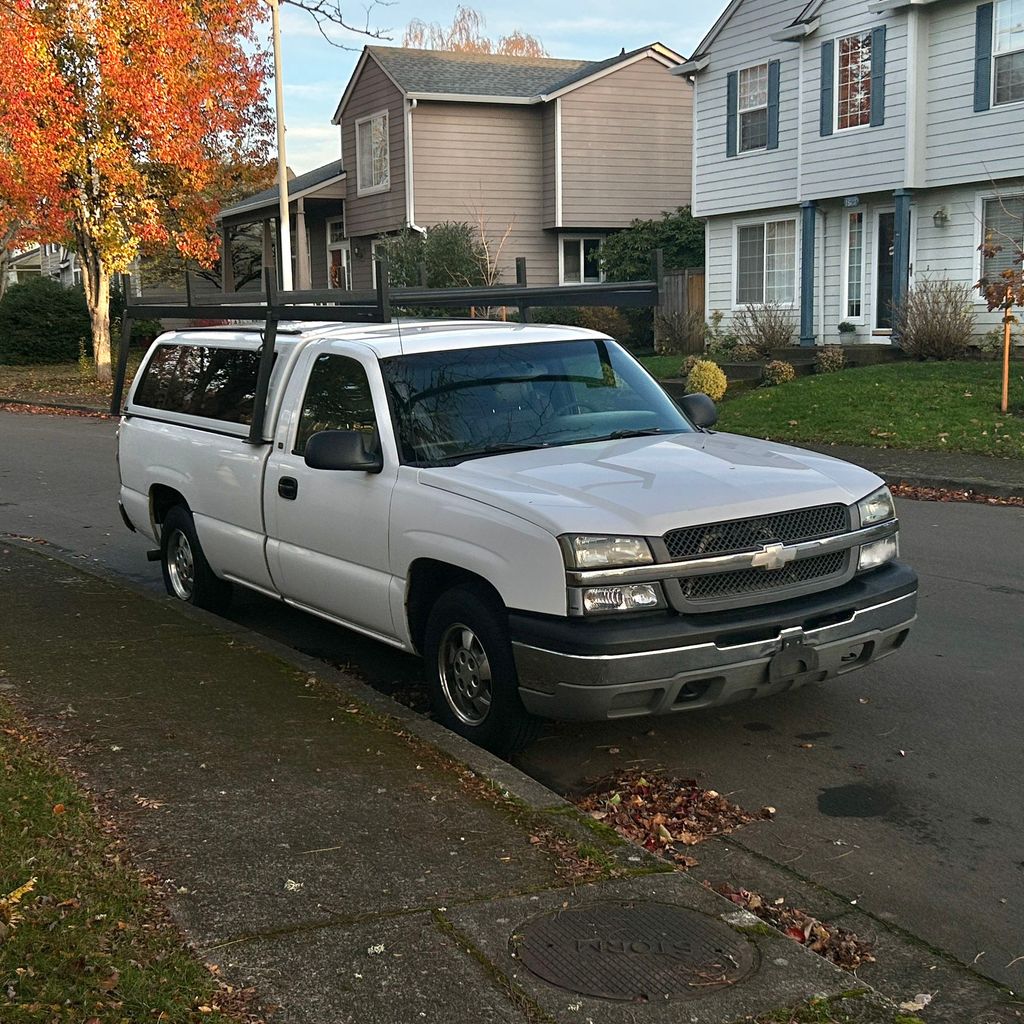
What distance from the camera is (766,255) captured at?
2681 cm

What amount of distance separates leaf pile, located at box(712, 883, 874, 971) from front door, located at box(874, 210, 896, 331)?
21109mm

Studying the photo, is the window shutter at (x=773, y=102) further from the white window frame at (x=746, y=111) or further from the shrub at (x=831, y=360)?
the shrub at (x=831, y=360)

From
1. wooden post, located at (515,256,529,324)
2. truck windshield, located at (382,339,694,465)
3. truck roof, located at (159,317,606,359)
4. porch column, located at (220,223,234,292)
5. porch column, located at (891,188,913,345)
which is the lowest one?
truck windshield, located at (382,339,694,465)

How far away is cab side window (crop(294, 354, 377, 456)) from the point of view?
6434 millimetres

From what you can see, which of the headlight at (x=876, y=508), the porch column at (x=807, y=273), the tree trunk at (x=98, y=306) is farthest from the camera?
the tree trunk at (x=98, y=306)

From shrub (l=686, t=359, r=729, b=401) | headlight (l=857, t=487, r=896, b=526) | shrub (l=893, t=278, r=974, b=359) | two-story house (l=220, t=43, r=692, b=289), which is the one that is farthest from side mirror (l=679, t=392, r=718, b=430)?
two-story house (l=220, t=43, r=692, b=289)

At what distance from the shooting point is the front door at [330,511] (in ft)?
20.1

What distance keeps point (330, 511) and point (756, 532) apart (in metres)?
2.24

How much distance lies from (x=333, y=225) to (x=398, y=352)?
34669 millimetres

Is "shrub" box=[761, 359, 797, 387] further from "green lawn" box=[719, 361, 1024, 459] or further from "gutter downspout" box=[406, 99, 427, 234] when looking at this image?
"gutter downspout" box=[406, 99, 427, 234]

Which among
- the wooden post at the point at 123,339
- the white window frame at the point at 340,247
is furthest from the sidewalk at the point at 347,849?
the white window frame at the point at 340,247

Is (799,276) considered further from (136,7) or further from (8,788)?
(8,788)

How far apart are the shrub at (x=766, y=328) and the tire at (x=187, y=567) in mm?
17451

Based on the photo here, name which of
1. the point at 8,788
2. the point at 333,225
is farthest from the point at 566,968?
the point at 333,225
